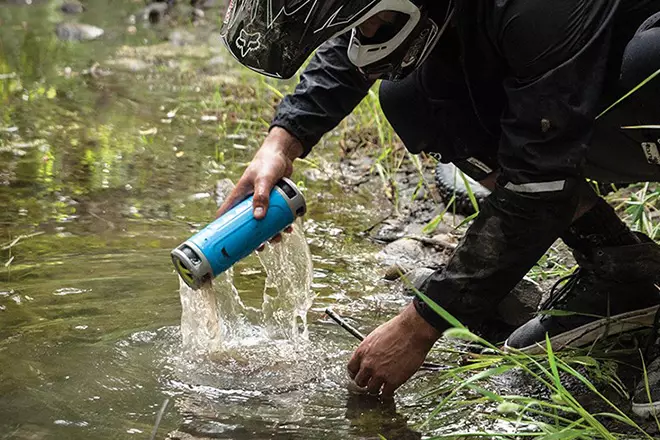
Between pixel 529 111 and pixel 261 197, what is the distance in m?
0.81

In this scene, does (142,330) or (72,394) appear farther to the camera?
(142,330)

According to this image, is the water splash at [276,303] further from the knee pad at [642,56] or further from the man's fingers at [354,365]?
Result: the knee pad at [642,56]

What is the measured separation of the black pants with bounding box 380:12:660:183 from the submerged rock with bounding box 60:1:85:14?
9093 mm

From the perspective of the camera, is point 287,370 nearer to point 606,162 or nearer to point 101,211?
point 606,162

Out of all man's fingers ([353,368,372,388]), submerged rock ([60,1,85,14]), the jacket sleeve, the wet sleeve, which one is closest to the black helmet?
the jacket sleeve

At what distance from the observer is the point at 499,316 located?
305cm

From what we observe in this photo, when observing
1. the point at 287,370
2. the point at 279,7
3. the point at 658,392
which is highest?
the point at 279,7

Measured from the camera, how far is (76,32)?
929cm

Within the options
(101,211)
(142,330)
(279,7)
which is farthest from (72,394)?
(101,211)

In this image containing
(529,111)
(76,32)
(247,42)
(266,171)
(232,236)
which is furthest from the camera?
(76,32)

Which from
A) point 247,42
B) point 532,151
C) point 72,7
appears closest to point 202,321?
point 247,42

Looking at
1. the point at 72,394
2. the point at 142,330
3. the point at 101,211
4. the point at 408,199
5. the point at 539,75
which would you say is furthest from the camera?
the point at 408,199

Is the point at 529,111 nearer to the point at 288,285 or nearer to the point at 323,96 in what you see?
the point at 323,96

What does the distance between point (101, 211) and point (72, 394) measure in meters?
1.72
